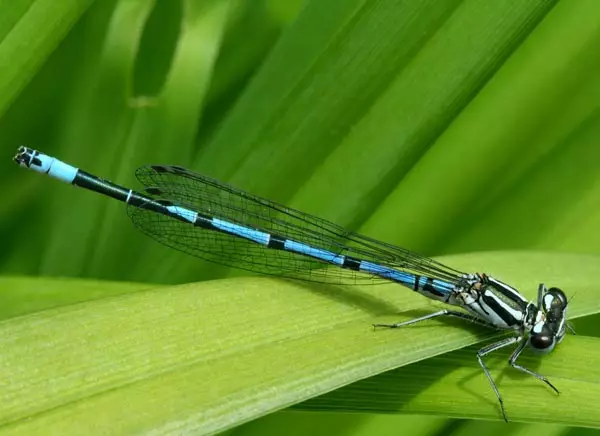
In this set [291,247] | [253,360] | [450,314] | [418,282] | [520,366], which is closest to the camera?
[253,360]

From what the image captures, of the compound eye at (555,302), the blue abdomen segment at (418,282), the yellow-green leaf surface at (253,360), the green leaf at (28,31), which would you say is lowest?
the yellow-green leaf surface at (253,360)

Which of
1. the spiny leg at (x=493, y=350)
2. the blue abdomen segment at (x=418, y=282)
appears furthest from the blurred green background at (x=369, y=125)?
the spiny leg at (x=493, y=350)

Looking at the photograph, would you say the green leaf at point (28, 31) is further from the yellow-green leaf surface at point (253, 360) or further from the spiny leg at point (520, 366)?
the spiny leg at point (520, 366)

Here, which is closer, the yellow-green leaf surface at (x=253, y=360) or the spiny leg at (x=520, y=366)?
the yellow-green leaf surface at (x=253, y=360)

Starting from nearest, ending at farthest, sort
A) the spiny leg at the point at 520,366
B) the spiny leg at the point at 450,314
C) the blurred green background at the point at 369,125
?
the spiny leg at the point at 520,366
the spiny leg at the point at 450,314
the blurred green background at the point at 369,125

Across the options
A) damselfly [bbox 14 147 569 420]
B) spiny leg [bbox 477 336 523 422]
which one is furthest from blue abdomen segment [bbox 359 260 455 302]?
spiny leg [bbox 477 336 523 422]

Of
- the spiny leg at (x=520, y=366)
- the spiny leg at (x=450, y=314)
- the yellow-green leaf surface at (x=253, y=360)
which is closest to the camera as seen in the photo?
the yellow-green leaf surface at (x=253, y=360)

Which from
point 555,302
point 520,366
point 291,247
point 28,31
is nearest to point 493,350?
point 520,366

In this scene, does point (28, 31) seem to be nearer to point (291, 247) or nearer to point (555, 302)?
point (291, 247)
